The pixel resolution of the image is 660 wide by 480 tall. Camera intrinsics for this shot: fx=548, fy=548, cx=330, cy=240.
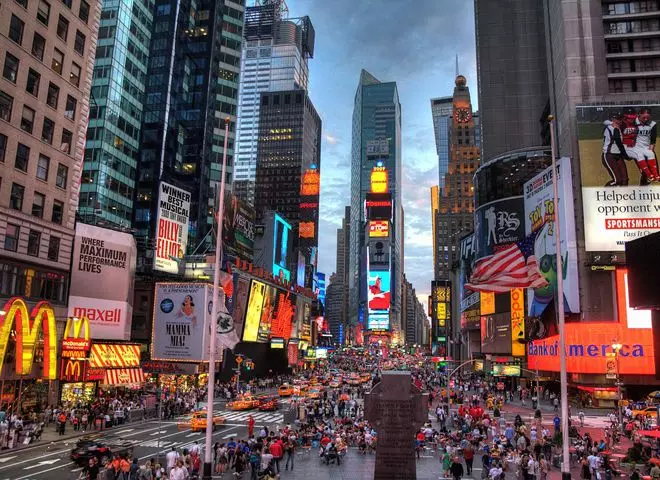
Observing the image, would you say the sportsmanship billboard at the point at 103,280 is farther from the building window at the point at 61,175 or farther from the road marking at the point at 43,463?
the road marking at the point at 43,463

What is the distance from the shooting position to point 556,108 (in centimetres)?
7212

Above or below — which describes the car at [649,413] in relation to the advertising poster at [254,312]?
below

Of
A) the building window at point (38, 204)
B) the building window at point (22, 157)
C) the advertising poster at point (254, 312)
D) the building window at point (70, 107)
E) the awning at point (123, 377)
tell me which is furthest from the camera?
the advertising poster at point (254, 312)

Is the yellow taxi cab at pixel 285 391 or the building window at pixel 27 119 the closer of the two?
the building window at pixel 27 119

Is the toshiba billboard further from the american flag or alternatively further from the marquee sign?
the marquee sign

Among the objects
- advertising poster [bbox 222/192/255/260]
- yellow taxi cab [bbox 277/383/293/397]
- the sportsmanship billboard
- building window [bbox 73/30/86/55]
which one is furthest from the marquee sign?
advertising poster [bbox 222/192/255/260]

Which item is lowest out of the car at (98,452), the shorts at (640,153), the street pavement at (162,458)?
the street pavement at (162,458)

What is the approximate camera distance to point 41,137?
4250cm

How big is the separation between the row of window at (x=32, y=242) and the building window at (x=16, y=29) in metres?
13.5

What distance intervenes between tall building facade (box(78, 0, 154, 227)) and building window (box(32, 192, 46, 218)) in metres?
40.4

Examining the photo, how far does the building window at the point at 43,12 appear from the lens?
138ft

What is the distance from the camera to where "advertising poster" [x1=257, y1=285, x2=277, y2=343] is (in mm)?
87156

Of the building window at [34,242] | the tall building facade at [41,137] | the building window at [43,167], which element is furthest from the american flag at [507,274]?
the building window at [43,167]

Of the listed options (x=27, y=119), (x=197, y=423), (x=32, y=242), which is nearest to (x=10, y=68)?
(x=27, y=119)
